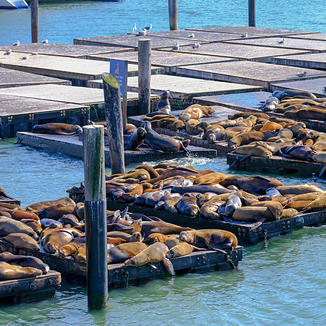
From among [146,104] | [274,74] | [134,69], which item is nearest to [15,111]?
[146,104]

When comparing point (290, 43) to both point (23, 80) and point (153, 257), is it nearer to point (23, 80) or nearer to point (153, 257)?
point (23, 80)

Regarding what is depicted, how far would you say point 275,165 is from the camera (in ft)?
35.3

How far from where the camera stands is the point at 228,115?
1330 centimetres

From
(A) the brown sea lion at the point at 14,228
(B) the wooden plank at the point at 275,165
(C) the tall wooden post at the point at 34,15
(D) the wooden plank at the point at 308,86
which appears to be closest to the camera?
(A) the brown sea lion at the point at 14,228

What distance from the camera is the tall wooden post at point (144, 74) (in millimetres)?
13703

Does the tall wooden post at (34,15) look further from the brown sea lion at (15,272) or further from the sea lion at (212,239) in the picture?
the brown sea lion at (15,272)

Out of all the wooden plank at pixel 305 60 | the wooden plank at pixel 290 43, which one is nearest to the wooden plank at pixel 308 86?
the wooden plank at pixel 305 60

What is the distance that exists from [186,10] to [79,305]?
227 feet

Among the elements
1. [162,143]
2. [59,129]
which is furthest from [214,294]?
[59,129]

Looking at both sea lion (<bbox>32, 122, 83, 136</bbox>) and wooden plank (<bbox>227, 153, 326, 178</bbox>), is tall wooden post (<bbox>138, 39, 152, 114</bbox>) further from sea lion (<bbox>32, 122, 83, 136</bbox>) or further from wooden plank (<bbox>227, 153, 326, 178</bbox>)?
wooden plank (<bbox>227, 153, 326, 178</bbox>)

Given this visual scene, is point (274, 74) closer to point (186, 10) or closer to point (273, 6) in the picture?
point (186, 10)

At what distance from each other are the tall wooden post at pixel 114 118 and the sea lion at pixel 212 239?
291 centimetres

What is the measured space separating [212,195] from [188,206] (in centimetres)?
36

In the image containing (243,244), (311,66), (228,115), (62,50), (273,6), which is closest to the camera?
(243,244)
